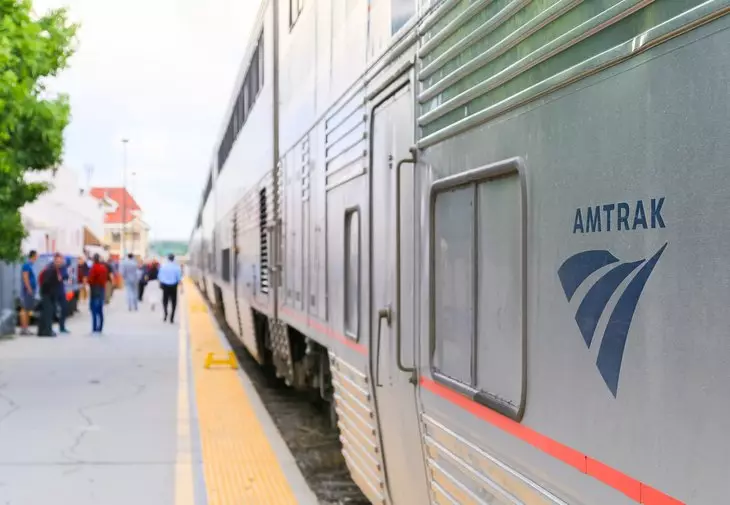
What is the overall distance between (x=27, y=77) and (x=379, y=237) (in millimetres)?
10035

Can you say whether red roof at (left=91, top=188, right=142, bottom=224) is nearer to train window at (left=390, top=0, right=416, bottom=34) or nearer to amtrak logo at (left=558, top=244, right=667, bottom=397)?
train window at (left=390, top=0, right=416, bottom=34)

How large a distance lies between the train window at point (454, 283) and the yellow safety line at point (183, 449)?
3.44m

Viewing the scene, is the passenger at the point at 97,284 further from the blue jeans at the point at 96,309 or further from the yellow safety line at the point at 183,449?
the yellow safety line at the point at 183,449

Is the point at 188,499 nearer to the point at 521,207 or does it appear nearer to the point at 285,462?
the point at 285,462

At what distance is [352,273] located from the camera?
5574 mm

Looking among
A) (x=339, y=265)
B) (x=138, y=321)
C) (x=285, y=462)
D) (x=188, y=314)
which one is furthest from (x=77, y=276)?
(x=339, y=265)

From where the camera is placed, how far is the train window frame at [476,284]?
2.92 m

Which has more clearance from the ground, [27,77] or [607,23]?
[27,77]

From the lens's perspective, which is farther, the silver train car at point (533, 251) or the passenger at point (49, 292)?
the passenger at point (49, 292)

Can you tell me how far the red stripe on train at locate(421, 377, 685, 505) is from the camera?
7.20 feet

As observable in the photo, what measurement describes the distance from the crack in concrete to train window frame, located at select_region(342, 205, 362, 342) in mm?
3291

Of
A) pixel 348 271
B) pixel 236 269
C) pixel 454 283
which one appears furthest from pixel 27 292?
pixel 454 283

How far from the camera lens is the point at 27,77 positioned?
43.8 feet

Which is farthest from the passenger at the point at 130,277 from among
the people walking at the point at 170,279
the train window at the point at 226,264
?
the train window at the point at 226,264
